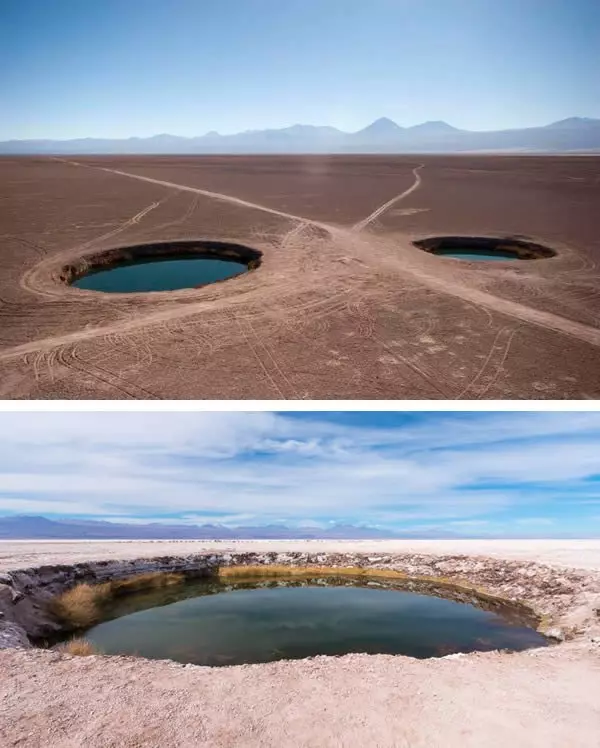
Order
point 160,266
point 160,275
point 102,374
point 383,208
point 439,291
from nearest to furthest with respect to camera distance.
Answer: point 102,374 → point 439,291 → point 160,275 → point 160,266 → point 383,208

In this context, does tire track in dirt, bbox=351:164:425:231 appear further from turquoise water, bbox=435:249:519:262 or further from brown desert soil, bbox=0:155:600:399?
turquoise water, bbox=435:249:519:262

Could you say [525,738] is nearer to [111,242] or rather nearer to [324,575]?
[324,575]

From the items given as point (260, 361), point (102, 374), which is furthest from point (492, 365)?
point (102, 374)

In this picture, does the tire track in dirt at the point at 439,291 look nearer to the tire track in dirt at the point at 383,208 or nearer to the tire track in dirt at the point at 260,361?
the tire track in dirt at the point at 260,361

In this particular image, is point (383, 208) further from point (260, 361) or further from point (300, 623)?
point (300, 623)

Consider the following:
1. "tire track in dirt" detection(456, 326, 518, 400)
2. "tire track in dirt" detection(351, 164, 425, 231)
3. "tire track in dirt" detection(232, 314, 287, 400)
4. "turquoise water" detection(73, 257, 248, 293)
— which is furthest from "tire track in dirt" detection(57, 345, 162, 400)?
"tire track in dirt" detection(351, 164, 425, 231)

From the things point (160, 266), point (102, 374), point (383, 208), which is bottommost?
point (102, 374)
